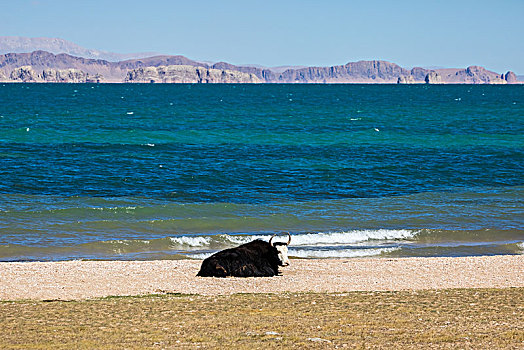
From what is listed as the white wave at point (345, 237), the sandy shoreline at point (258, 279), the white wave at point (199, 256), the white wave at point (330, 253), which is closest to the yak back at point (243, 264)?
the sandy shoreline at point (258, 279)

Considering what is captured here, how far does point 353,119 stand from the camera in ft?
280

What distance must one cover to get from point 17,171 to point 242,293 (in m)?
27.0

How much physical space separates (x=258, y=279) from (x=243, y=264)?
0.64 metres

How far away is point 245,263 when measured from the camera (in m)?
15.8

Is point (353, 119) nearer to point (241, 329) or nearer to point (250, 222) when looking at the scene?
point (250, 222)

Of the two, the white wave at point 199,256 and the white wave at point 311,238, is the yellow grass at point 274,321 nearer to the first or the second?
the white wave at point 199,256

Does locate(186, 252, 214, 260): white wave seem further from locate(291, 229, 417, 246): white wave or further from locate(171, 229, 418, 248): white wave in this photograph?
locate(291, 229, 417, 246): white wave

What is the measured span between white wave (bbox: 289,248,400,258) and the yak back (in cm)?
471

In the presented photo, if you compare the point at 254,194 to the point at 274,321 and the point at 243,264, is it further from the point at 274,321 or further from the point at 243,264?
the point at 274,321

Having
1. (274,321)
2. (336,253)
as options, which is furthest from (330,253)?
(274,321)

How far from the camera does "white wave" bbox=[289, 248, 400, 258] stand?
20.8 m

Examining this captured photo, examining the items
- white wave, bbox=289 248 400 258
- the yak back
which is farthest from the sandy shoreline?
white wave, bbox=289 248 400 258

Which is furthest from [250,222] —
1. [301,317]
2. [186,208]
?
[301,317]

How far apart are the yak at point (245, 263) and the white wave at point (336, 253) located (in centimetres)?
460
